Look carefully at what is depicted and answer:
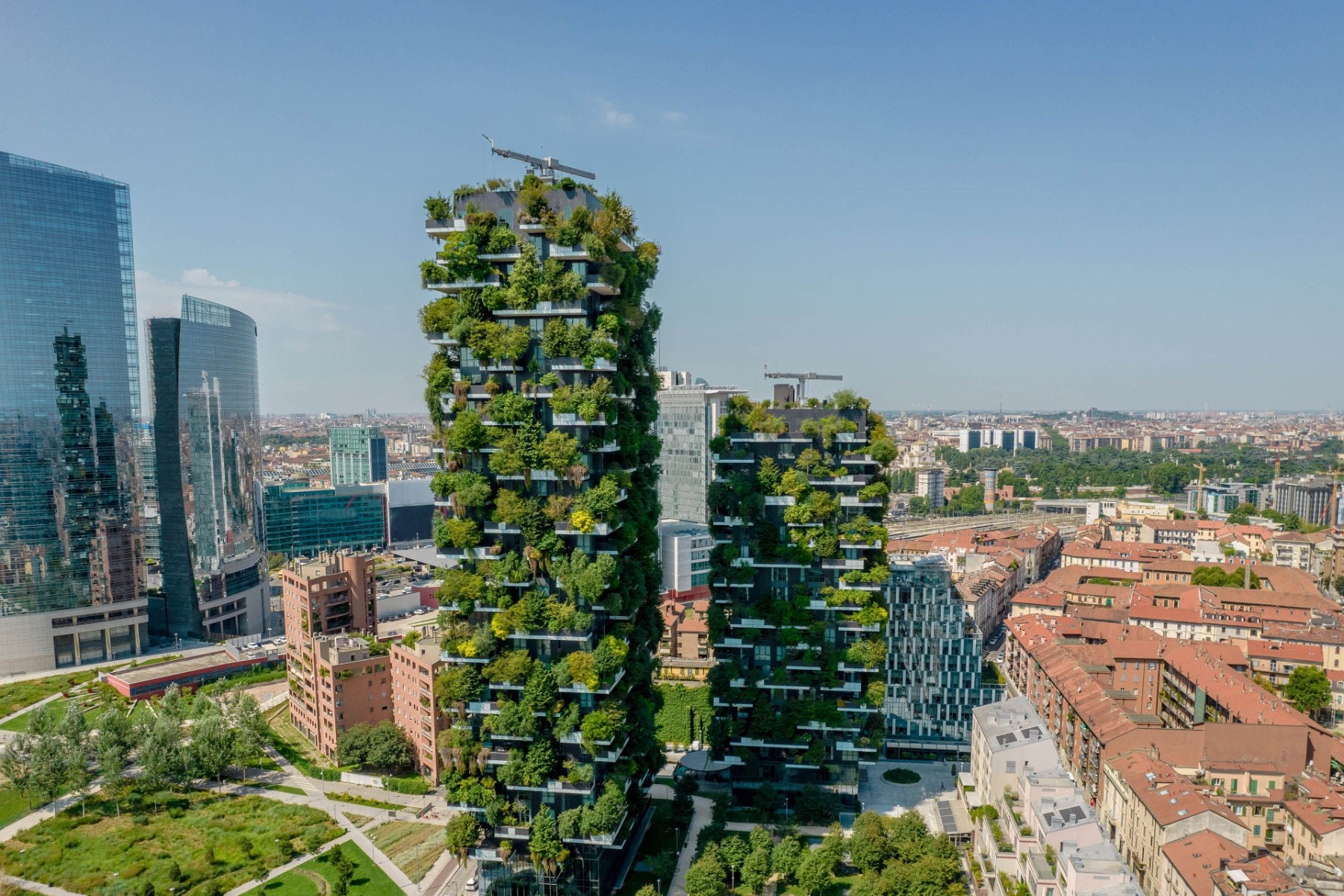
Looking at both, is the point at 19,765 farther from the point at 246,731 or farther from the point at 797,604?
the point at 797,604

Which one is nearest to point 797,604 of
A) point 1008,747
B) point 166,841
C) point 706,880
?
point 1008,747

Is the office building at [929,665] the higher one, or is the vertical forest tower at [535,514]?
the vertical forest tower at [535,514]

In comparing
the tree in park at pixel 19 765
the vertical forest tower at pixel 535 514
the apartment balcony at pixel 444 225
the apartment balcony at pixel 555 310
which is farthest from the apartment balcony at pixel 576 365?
the tree in park at pixel 19 765

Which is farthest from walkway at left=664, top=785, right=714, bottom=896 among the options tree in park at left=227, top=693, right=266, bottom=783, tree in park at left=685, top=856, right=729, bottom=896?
tree in park at left=227, top=693, right=266, bottom=783

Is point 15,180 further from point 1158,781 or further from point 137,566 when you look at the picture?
point 1158,781

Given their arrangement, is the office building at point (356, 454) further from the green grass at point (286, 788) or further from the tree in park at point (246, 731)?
the green grass at point (286, 788)

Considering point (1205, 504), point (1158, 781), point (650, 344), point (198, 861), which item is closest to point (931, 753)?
point (1158, 781)
